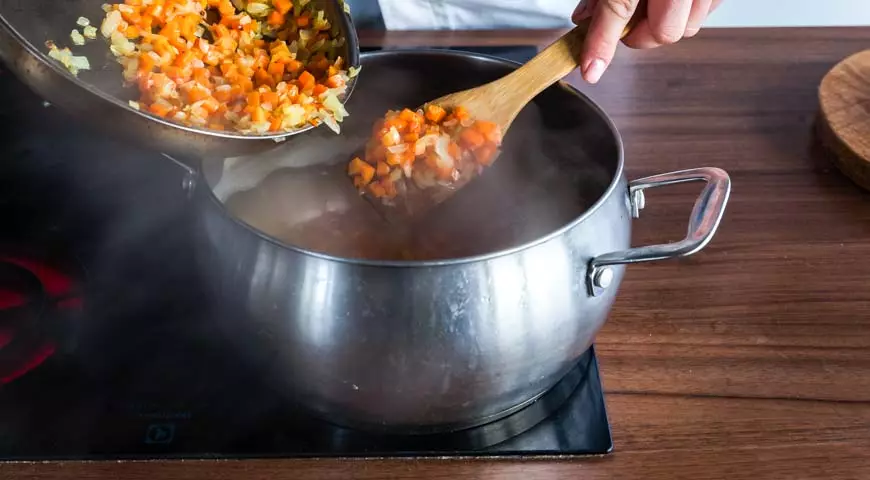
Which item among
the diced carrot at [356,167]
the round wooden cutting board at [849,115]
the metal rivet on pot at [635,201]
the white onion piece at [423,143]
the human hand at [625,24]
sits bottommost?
the round wooden cutting board at [849,115]

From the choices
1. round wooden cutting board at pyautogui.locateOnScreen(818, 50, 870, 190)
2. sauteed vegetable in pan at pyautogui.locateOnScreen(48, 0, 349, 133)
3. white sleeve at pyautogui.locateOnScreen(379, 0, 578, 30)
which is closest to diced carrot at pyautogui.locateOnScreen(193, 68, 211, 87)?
sauteed vegetable in pan at pyautogui.locateOnScreen(48, 0, 349, 133)

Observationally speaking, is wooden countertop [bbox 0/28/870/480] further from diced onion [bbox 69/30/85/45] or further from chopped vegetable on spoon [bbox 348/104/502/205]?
diced onion [bbox 69/30/85/45]

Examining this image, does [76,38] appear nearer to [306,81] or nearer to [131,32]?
[131,32]

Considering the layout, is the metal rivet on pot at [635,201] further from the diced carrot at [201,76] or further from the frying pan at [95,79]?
the diced carrot at [201,76]

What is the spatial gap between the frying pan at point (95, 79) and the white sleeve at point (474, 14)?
0.48m

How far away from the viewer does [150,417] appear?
0.68 metres

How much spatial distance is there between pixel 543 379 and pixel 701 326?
0.78ft

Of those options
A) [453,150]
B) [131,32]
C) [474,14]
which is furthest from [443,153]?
[474,14]

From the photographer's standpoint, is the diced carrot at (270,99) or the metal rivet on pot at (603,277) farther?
the diced carrot at (270,99)

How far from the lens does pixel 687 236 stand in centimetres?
62

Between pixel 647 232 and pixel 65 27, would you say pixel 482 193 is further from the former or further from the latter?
pixel 65 27

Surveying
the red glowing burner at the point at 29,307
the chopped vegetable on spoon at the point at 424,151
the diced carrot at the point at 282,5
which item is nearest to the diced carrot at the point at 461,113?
the chopped vegetable on spoon at the point at 424,151

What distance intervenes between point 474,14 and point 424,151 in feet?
2.02

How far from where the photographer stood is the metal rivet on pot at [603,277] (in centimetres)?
60
